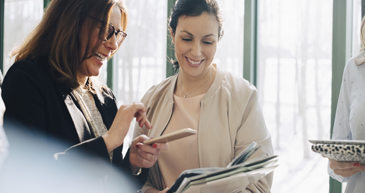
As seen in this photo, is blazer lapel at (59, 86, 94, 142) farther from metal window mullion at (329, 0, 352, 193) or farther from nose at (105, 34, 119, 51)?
metal window mullion at (329, 0, 352, 193)

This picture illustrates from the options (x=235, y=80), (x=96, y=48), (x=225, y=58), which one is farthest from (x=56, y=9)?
(x=225, y=58)

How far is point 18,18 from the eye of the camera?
161 inches

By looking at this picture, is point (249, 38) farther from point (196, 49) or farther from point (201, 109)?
point (201, 109)

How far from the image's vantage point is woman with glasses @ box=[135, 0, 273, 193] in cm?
162

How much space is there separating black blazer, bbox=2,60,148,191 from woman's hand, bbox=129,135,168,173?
0.23 m

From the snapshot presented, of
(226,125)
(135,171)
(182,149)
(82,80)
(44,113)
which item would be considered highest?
(82,80)

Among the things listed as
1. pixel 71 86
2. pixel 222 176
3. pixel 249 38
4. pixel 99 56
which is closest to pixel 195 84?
pixel 99 56

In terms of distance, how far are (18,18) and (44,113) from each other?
3.33 m

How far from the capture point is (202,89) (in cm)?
182

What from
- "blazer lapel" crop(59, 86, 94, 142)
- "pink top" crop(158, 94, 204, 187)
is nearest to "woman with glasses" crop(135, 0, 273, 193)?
"pink top" crop(158, 94, 204, 187)

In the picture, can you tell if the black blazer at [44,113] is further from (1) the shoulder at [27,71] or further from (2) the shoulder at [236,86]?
(2) the shoulder at [236,86]

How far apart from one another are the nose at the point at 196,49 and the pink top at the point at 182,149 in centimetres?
23

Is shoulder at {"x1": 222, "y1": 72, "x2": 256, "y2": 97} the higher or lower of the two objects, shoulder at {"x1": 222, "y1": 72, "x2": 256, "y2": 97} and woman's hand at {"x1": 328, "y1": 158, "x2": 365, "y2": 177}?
the higher

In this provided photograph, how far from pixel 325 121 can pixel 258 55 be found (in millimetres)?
755
